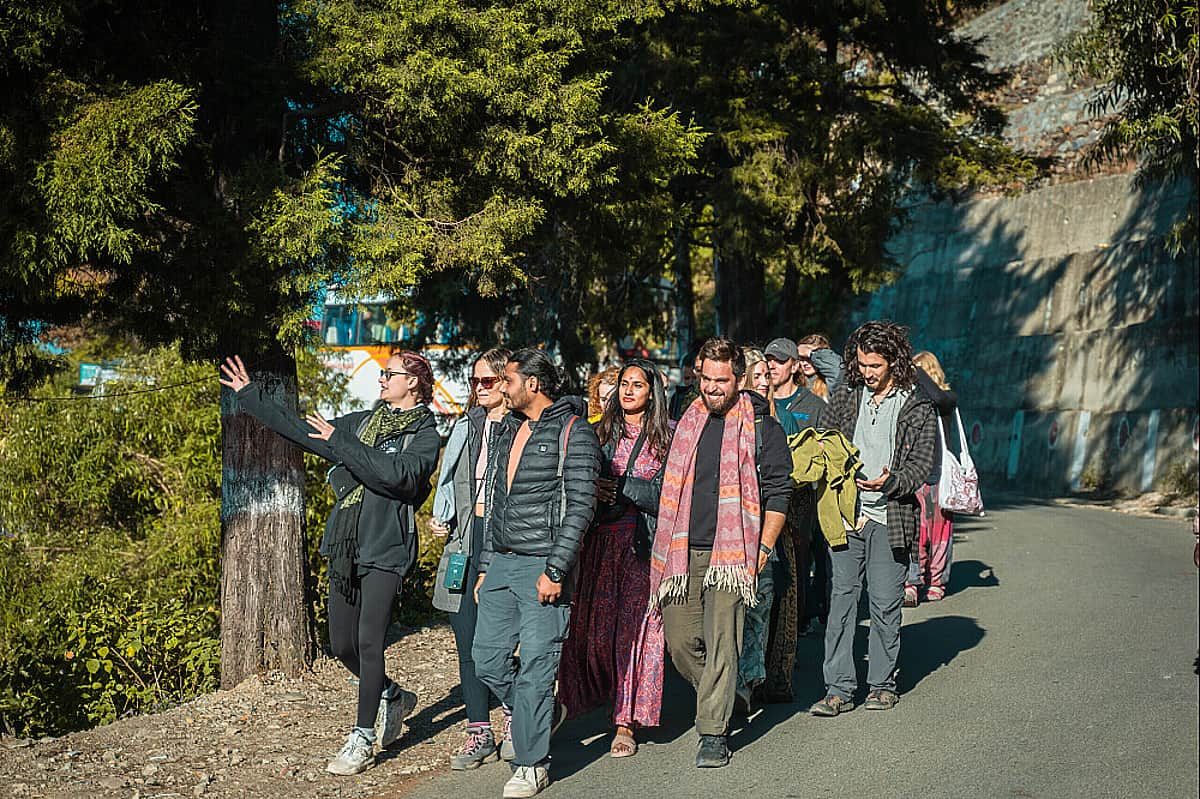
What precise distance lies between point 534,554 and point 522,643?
0.41 m

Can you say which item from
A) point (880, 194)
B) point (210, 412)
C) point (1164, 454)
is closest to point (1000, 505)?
point (1164, 454)

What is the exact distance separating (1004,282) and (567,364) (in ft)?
51.3

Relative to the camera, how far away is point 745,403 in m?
6.54

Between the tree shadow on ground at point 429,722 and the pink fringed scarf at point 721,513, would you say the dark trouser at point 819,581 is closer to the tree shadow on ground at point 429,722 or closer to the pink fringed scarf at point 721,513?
the tree shadow on ground at point 429,722

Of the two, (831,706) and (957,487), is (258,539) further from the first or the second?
(957,487)

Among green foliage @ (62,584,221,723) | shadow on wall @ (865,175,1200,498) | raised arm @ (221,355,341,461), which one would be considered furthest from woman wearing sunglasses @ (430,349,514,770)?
shadow on wall @ (865,175,1200,498)

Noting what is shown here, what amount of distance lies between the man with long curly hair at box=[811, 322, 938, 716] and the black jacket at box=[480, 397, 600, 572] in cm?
169

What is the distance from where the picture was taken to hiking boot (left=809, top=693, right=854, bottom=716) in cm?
722

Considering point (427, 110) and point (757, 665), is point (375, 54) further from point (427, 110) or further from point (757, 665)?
point (757, 665)

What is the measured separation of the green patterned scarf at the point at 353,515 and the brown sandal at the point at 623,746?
58.2 inches

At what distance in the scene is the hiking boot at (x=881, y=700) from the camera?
7.33m

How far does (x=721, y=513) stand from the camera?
634cm

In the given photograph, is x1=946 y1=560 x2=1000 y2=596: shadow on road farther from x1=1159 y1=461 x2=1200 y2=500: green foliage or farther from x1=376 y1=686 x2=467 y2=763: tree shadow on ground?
x1=1159 y1=461 x2=1200 y2=500: green foliage

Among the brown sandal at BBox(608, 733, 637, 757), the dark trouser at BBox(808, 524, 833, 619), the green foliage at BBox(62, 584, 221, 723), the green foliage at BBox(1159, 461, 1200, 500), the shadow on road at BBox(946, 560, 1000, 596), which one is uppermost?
the green foliage at BBox(1159, 461, 1200, 500)
